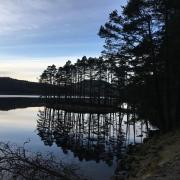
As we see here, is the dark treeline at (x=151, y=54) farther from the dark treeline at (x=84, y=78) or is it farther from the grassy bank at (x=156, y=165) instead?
the dark treeline at (x=84, y=78)

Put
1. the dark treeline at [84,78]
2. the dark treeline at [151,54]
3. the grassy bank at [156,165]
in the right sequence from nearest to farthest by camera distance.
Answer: the grassy bank at [156,165], the dark treeline at [151,54], the dark treeline at [84,78]

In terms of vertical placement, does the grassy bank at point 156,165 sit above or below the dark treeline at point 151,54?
below

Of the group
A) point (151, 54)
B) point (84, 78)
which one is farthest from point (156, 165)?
point (84, 78)

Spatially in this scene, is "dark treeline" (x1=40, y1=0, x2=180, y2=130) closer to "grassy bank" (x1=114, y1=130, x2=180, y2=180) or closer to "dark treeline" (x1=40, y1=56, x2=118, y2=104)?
"grassy bank" (x1=114, y1=130, x2=180, y2=180)

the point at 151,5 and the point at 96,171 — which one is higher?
the point at 151,5

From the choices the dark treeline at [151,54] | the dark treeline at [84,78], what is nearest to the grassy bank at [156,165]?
the dark treeline at [151,54]

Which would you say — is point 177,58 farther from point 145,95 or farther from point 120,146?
point 120,146

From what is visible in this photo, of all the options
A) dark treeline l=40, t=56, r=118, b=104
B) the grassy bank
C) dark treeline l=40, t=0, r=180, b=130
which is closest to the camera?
the grassy bank

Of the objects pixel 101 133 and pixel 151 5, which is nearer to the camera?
pixel 151 5

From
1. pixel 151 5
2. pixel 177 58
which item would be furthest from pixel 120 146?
pixel 151 5

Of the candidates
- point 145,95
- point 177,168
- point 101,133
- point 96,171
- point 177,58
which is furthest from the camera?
point 101,133

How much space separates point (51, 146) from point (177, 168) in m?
25.2

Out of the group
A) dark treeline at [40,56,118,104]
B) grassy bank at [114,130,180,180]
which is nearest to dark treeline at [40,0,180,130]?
grassy bank at [114,130,180,180]

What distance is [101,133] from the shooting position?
51469mm
